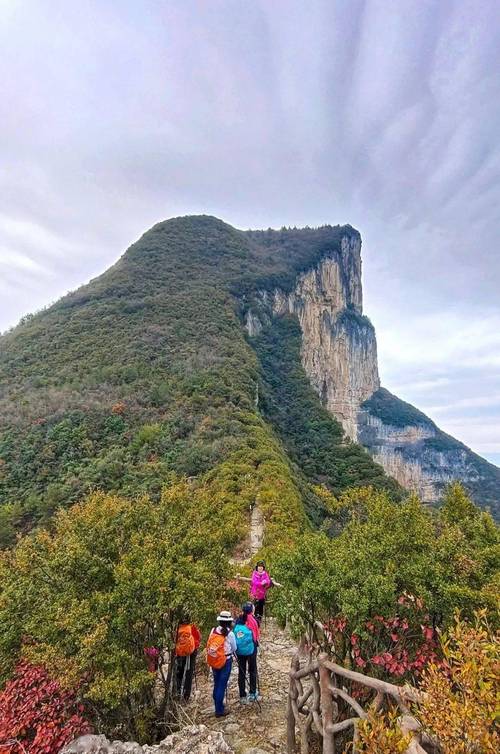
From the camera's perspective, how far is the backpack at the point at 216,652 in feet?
17.2

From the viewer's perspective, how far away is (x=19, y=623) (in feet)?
17.9

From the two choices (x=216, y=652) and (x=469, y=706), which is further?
(x=216, y=652)

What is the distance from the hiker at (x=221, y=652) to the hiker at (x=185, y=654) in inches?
8.8

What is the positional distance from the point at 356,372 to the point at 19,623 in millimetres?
97264

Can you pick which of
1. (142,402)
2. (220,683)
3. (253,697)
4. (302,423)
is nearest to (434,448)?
(302,423)

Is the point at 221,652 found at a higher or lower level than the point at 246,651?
higher

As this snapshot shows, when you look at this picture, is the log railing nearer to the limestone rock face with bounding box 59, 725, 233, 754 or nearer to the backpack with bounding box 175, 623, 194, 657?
the limestone rock face with bounding box 59, 725, 233, 754

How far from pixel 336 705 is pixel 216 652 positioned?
5.75 ft

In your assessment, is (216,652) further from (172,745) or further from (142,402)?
(142,402)

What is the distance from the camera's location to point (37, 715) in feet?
16.5

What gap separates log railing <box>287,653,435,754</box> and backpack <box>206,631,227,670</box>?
3.57 ft

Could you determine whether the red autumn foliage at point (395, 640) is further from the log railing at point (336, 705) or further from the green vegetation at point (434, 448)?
the green vegetation at point (434, 448)

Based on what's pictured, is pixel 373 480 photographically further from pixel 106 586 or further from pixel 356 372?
pixel 356 372

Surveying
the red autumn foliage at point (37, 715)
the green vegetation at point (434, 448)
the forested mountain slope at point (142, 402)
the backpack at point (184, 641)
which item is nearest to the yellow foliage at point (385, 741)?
the backpack at point (184, 641)
